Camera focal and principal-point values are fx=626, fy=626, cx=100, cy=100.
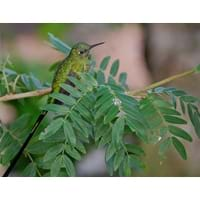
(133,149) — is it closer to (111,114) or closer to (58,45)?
(111,114)

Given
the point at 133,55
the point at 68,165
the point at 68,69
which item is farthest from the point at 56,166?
the point at 133,55

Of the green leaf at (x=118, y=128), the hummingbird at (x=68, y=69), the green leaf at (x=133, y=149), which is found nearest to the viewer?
the green leaf at (x=118, y=128)

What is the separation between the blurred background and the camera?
7.04 feet

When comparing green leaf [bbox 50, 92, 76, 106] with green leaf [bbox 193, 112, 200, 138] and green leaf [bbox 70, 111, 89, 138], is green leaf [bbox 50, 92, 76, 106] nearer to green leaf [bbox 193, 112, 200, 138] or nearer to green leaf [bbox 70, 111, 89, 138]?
green leaf [bbox 70, 111, 89, 138]

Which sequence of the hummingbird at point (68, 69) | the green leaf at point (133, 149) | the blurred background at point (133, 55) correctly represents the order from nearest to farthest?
1. the green leaf at point (133, 149)
2. the hummingbird at point (68, 69)
3. the blurred background at point (133, 55)

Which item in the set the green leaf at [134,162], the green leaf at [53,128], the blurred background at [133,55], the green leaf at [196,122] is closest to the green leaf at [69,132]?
the green leaf at [53,128]

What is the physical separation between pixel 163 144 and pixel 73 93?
0.57 ft

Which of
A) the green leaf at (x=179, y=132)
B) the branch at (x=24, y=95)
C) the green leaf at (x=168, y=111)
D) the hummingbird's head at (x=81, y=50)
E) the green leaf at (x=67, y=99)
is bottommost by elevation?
the green leaf at (x=179, y=132)

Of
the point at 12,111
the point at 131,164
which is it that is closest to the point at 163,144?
the point at 131,164

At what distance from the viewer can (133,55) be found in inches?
127

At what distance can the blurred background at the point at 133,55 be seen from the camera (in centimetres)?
215

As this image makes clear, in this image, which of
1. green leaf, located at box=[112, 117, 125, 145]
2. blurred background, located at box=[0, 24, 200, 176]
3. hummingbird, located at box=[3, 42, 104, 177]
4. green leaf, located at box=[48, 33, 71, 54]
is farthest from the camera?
blurred background, located at box=[0, 24, 200, 176]

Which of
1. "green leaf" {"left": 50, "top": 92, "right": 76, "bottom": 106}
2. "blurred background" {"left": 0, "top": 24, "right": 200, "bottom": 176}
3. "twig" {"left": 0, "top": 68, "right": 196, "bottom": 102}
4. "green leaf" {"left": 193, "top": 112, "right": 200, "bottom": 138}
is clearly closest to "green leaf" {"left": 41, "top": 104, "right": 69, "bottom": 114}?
"green leaf" {"left": 50, "top": 92, "right": 76, "bottom": 106}

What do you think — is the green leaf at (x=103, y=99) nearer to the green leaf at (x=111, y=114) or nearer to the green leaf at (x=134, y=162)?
the green leaf at (x=111, y=114)
